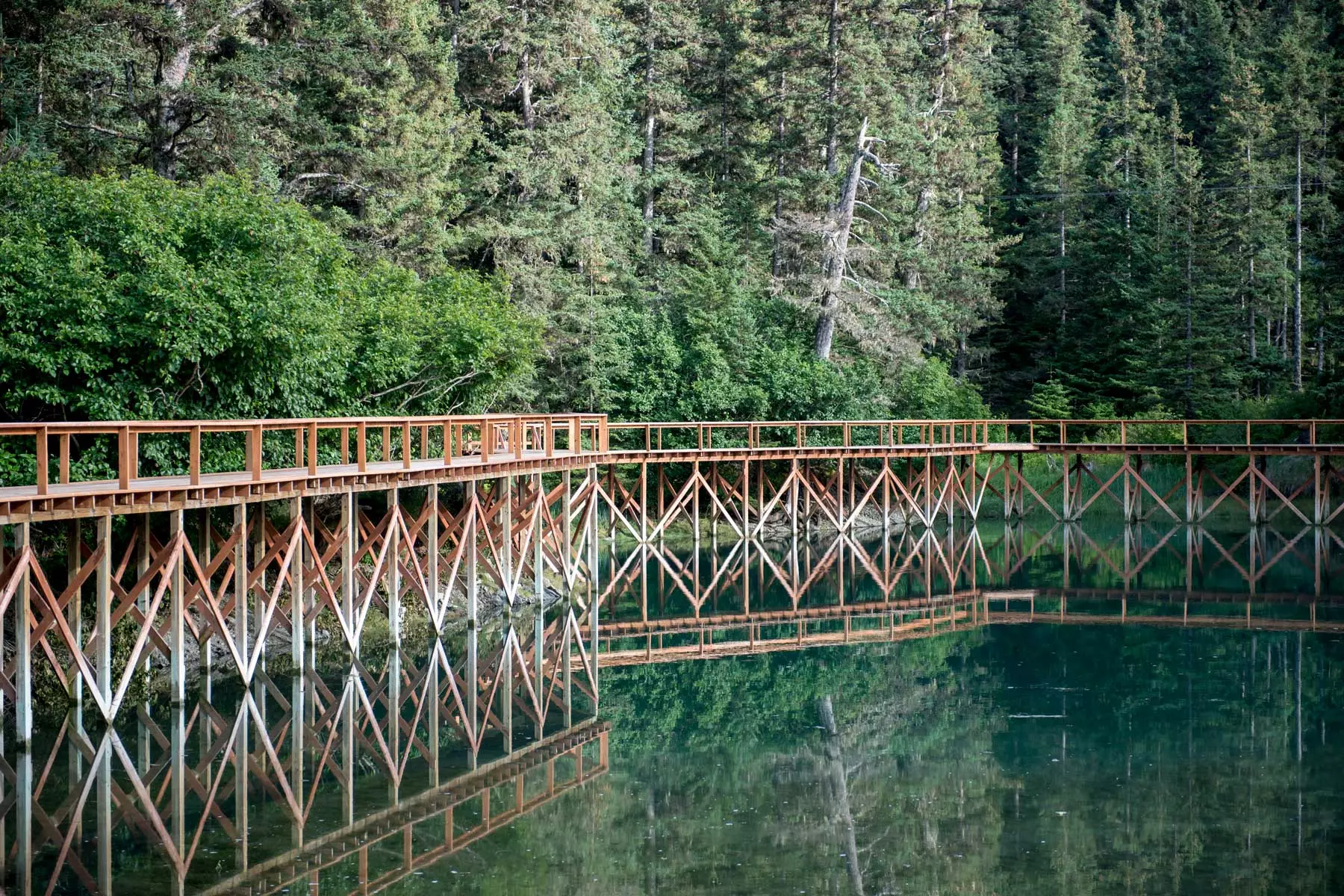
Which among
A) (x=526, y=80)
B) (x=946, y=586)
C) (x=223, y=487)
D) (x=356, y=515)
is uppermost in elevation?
(x=526, y=80)

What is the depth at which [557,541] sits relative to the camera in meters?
26.2

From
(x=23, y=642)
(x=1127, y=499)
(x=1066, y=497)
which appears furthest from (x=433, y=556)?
(x=1127, y=499)

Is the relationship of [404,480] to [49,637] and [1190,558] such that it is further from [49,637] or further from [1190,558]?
[1190,558]

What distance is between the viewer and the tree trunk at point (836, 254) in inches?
1596

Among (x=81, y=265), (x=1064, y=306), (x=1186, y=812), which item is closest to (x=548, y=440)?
(x=81, y=265)

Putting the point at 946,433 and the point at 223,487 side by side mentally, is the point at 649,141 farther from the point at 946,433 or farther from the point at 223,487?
the point at 223,487

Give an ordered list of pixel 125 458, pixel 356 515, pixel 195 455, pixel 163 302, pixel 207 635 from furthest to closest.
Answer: pixel 356 515, pixel 163 302, pixel 207 635, pixel 195 455, pixel 125 458

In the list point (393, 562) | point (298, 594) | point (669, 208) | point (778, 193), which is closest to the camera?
point (298, 594)

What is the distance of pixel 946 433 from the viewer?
4044cm

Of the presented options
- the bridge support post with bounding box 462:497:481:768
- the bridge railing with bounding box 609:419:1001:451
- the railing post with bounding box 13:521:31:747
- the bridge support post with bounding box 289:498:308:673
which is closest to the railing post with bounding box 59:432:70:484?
the railing post with bounding box 13:521:31:747

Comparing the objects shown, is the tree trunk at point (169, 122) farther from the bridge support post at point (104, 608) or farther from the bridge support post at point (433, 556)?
the bridge support post at point (104, 608)

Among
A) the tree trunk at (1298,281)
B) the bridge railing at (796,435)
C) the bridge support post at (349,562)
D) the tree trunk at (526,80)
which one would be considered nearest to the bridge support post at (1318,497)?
the bridge railing at (796,435)

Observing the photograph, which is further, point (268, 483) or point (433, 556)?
point (433, 556)

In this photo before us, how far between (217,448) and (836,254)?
79.0 ft
